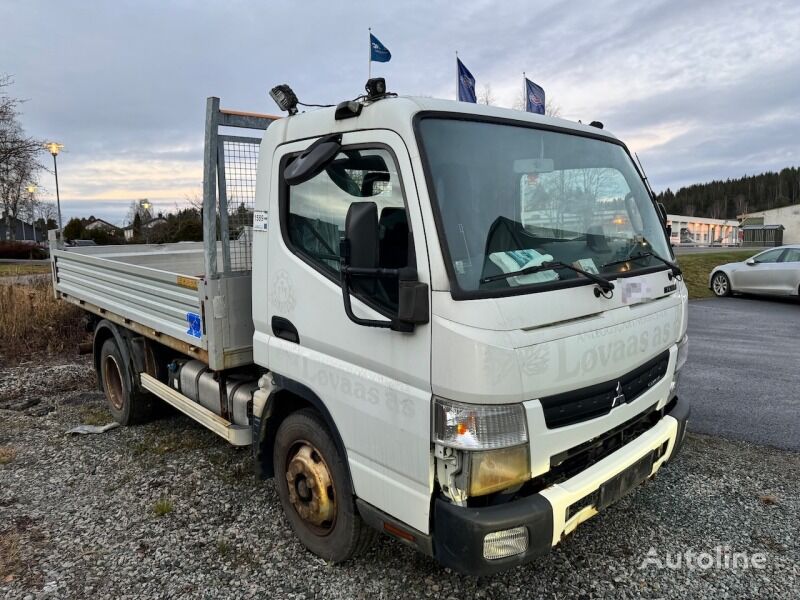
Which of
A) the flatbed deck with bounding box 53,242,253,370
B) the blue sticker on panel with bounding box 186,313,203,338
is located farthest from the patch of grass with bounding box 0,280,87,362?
the blue sticker on panel with bounding box 186,313,203,338

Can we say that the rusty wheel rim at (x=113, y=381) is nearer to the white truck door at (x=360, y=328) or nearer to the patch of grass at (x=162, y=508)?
the patch of grass at (x=162, y=508)

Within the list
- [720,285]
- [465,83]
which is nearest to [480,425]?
[465,83]

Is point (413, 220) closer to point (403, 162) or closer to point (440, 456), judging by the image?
point (403, 162)

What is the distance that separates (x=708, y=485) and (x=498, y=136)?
298 centimetres

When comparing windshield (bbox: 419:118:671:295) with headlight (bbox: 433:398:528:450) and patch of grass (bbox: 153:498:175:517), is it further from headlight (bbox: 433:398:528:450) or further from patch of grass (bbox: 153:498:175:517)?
patch of grass (bbox: 153:498:175:517)

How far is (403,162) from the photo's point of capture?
7.82 feet

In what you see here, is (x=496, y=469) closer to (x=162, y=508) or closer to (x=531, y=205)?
(x=531, y=205)

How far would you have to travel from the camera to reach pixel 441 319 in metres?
2.22

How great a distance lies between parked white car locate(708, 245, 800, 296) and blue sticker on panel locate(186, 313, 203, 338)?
1417cm

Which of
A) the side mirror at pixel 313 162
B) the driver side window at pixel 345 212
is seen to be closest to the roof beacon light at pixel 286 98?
the driver side window at pixel 345 212

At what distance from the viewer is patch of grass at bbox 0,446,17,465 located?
14.9 ft

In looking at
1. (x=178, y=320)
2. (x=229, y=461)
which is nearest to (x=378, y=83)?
(x=178, y=320)

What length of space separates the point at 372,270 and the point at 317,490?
4.54 feet

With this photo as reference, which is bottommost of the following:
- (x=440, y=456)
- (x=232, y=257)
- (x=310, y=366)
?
(x=440, y=456)
